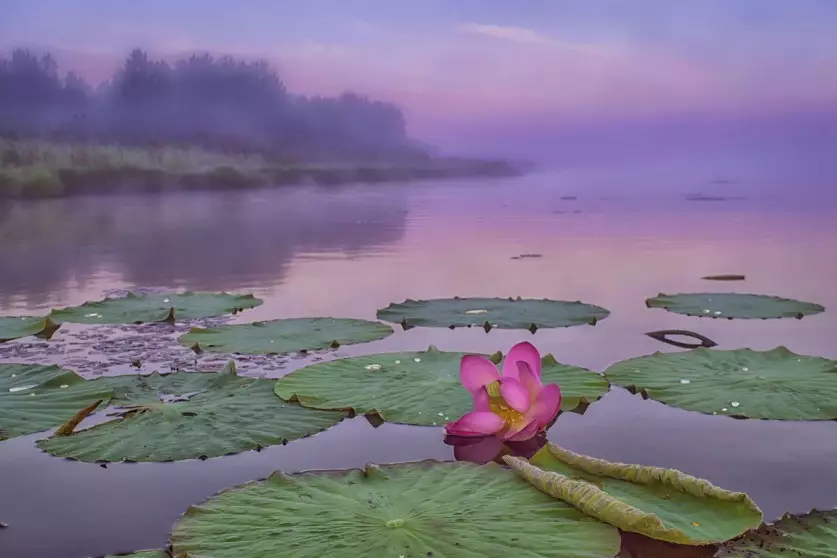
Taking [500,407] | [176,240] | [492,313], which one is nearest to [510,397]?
[500,407]

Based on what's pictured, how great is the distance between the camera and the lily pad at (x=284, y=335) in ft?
8.77

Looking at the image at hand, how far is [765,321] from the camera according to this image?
3227 mm

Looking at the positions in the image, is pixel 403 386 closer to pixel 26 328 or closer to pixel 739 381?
pixel 739 381

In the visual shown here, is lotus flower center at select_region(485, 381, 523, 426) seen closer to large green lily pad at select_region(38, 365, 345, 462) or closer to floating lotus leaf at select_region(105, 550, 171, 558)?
large green lily pad at select_region(38, 365, 345, 462)

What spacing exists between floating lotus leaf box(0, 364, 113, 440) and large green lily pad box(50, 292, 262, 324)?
0.88m

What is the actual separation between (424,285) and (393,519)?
306 cm

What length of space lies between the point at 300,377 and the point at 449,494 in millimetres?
925

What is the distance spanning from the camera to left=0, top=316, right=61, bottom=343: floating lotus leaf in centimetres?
285

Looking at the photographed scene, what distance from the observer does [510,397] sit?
1674 millimetres

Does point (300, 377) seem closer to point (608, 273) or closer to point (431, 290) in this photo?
point (431, 290)

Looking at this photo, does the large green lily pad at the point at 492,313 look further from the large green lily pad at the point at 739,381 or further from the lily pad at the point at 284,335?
the large green lily pad at the point at 739,381

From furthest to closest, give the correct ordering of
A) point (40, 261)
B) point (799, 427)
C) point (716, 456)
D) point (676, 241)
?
point (676, 241) < point (40, 261) < point (799, 427) < point (716, 456)

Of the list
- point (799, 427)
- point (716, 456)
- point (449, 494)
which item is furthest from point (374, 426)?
point (799, 427)

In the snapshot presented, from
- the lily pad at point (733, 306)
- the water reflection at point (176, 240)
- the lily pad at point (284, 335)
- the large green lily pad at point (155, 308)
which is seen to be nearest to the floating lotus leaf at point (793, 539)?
the lily pad at point (284, 335)
